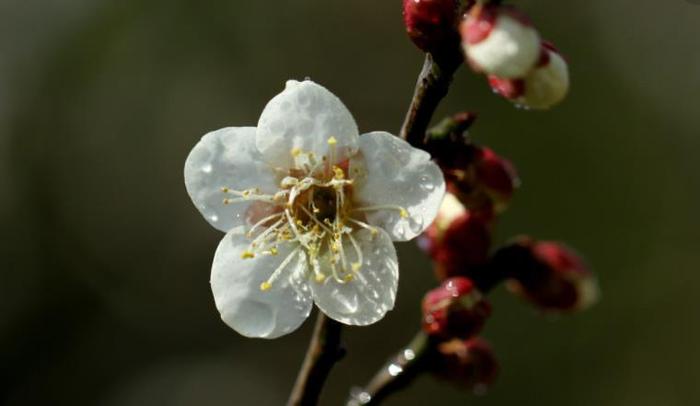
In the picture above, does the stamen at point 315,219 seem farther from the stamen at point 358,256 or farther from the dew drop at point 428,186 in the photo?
the dew drop at point 428,186

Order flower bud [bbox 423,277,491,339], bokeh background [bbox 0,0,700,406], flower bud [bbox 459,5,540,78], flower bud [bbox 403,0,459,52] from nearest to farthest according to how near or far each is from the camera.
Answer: flower bud [bbox 459,5,540,78] < flower bud [bbox 403,0,459,52] < flower bud [bbox 423,277,491,339] < bokeh background [bbox 0,0,700,406]

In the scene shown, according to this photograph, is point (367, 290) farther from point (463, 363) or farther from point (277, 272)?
point (463, 363)

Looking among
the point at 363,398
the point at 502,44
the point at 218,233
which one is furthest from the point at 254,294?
the point at 218,233

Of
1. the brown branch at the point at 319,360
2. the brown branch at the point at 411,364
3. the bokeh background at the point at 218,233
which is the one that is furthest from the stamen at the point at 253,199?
the bokeh background at the point at 218,233

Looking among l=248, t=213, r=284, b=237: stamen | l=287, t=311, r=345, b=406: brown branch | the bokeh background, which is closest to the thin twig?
l=287, t=311, r=345, b=406: brown branch

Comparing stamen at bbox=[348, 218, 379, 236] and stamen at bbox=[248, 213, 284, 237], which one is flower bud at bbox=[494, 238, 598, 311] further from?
stamen at bbox=[248, 213, 284, 237]

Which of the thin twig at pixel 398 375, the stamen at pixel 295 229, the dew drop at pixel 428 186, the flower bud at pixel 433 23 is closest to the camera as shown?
the flower bud at pixel 433 23

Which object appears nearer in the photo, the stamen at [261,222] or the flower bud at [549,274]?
the stamen at [261,222]
